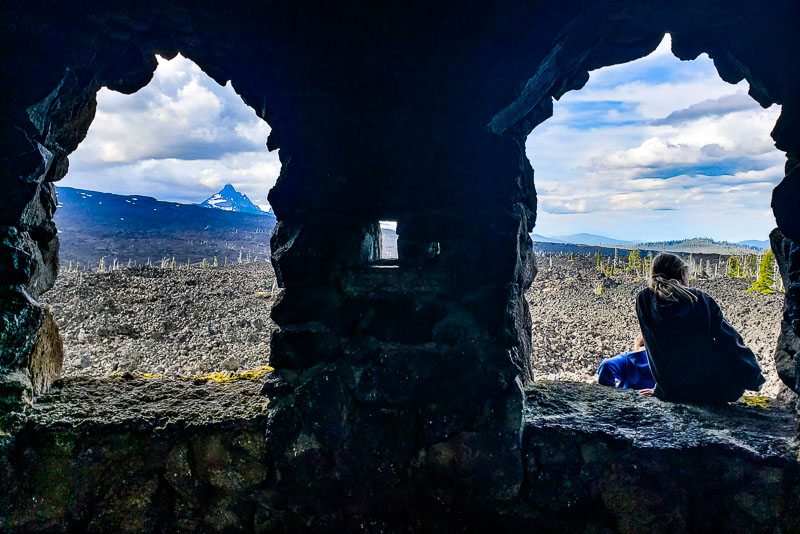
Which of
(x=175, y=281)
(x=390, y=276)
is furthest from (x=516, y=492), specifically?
(x=175, y=281)

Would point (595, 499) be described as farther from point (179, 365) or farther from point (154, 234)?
point (154, 234)

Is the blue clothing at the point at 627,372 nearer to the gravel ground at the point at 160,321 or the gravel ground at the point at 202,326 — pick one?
the gravel ground at the point at 202,326

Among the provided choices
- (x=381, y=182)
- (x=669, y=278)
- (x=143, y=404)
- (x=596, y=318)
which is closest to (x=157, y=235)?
(x=596, y=318)

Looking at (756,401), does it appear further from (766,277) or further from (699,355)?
(766,277)

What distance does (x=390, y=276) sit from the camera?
2.38m

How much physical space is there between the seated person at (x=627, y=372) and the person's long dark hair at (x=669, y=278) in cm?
87

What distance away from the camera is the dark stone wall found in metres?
2.21

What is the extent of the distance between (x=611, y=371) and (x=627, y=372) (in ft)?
0.46

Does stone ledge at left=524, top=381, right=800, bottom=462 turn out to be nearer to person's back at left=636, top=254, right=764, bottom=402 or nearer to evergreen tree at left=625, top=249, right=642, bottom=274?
person's back at left=636, top=254, right=764, bottom=402

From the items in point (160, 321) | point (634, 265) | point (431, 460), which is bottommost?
point (160, 321)

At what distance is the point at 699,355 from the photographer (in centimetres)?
243

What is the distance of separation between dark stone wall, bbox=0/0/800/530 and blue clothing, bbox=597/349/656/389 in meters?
1.37

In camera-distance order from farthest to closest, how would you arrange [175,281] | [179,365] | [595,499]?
[175,281] → [179,365] → [595,499]

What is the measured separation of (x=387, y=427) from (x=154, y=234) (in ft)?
64.8
